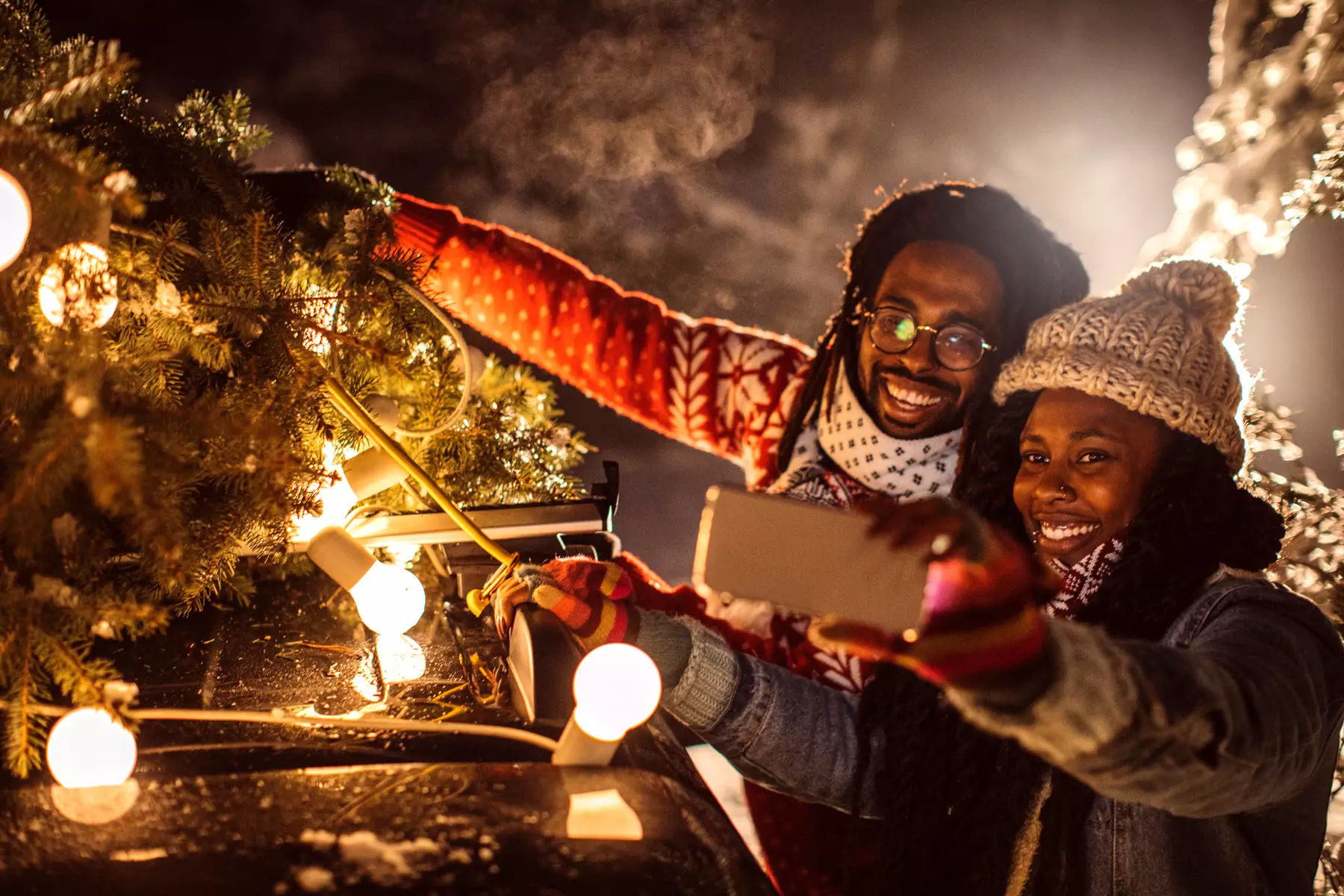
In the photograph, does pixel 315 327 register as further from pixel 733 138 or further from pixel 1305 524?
pixel 1305 524

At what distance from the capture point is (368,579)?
1.32 metres

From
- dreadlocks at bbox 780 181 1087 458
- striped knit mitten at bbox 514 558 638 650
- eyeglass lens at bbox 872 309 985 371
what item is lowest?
striped knit mitten at bbox 514 558 638 650

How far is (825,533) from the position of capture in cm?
81

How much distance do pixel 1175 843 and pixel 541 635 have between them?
0.84 metres

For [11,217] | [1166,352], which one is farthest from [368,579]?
[1166,352]

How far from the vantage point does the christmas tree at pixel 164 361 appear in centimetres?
89

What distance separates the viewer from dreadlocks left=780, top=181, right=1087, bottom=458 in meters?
1.62

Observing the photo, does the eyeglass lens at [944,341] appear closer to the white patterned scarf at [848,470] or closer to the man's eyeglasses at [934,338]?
the man's eyeglasses at [934,338]

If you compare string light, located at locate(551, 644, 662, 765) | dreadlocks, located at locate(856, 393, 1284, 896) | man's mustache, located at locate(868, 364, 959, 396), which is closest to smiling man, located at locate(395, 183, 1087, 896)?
man's mustache, located at locate(868, 364, 959, 396)

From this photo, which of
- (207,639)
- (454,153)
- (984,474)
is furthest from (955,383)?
(454,153)

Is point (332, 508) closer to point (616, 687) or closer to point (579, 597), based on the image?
point (579, 597)

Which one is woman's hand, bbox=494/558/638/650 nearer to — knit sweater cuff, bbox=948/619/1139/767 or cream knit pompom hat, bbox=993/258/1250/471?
knit sweater cuff, bbox=948/619/1139/767

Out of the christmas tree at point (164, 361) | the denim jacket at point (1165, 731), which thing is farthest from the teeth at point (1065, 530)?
the christmas tree at point (164, 361)

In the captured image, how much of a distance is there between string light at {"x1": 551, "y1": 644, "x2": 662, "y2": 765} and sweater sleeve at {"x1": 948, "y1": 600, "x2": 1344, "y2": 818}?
317 millimetres
